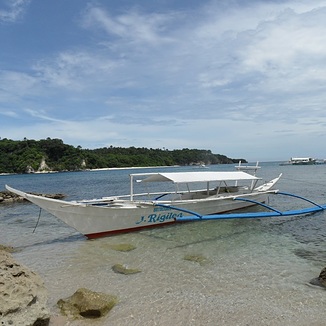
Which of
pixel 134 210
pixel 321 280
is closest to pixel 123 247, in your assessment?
pixel 134 210

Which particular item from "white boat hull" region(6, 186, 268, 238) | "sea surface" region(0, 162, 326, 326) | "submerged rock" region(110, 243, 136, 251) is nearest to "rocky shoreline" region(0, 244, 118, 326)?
"sea surface" region(0, 162, 326, 326)

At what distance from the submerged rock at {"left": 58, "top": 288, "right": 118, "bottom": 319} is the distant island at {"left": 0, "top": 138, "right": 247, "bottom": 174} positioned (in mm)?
115623

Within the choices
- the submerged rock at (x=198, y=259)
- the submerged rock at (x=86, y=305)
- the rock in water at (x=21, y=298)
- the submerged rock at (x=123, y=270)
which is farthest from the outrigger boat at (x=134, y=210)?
the rock in water at (x=21, y=298)

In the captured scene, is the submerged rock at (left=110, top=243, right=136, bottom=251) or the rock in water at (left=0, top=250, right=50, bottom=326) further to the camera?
→ the submerged rock at (left=110, top=243, right=136, bottom=251)

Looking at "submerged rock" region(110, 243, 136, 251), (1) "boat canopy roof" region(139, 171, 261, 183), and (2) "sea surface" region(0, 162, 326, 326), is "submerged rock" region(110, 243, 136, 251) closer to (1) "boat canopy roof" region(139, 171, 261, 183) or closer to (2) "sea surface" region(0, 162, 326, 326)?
(2) "sea surface" region(0, 162, 326, 326)

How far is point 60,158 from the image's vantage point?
125688 millimetres

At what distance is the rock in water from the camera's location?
4.66 metres

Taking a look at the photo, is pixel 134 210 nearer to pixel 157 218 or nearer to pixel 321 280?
pixel 157 218

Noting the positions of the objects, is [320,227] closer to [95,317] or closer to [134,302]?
[134,302]

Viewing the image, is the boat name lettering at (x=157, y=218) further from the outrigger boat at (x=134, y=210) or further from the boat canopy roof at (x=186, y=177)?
the boat canopy roof at (x=186, y=177)

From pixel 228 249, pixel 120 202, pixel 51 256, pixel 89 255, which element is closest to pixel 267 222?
pixel 228 249

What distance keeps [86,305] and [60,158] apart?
125844 millimetres

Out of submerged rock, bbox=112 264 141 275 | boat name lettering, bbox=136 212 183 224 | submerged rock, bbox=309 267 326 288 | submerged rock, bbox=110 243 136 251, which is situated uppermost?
boat name lettering, bbox=136 212 183 224

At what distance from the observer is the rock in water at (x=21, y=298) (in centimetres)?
466
